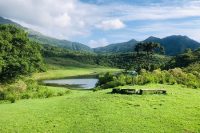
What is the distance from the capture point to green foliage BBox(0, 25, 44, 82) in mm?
56250

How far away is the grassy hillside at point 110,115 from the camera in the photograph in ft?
80.8

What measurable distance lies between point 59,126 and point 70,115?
9.54ft

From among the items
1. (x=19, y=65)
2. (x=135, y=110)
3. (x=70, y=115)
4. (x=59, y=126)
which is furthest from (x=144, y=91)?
(x=19, y=65)

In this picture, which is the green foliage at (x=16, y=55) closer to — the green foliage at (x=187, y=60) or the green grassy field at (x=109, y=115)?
the green grassy field at (x=109, y=115)

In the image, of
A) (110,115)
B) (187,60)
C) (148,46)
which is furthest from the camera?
(148,46)

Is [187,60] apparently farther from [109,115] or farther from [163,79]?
[109,115]

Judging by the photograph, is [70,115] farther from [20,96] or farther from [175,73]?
[175,73]

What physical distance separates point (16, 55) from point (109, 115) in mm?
34509

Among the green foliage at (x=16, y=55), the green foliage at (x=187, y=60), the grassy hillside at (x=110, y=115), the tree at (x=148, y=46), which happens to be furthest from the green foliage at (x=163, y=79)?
the tree at (x=148, y=46)

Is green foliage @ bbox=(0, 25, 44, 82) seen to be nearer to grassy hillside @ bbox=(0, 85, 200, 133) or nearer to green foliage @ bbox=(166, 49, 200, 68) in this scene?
grassy hillside @ bbox=(0, 85, 200, 133)

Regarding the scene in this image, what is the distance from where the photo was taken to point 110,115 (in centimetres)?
2742

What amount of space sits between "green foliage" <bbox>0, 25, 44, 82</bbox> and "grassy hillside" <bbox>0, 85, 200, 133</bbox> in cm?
2339

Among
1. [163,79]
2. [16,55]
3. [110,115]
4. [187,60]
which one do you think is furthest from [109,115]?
[187,60]

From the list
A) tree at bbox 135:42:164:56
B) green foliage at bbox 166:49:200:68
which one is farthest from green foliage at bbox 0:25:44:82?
tree at bbox 135:42:164:56
